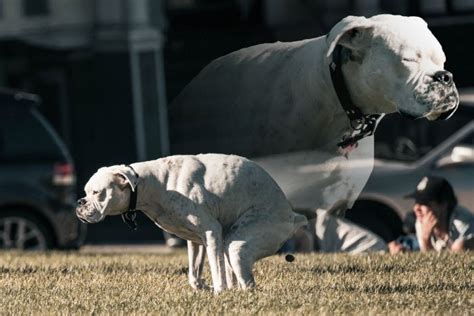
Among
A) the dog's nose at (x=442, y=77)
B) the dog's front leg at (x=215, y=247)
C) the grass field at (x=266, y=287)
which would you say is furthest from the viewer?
the dog's front leg at (x=215, y=247)

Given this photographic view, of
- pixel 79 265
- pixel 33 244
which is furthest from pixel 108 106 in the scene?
pixel 79 265

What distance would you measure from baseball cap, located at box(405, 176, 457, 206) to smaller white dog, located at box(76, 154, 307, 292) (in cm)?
502

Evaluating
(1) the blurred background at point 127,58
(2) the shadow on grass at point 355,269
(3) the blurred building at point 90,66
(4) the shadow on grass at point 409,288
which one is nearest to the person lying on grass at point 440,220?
(2) the shadow on grass at point 355,269

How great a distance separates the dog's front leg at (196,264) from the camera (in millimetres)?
8656

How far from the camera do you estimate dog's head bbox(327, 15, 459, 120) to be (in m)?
7.40

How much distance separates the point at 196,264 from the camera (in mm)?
8711

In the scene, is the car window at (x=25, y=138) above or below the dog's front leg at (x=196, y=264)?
below

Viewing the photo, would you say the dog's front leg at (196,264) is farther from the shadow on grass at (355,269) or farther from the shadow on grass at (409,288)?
the shadow on grass at (355,269)

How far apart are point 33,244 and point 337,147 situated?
7772mm

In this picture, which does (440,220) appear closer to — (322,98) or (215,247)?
(322,98)

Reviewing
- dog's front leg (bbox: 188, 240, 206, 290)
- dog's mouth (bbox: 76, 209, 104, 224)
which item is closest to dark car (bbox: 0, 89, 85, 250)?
dog's front leg (bbox: 188, 240, 206, 290)

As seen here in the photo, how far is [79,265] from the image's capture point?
11.0 m

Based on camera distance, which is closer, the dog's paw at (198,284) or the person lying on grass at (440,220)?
the dog's paw at (198,284)

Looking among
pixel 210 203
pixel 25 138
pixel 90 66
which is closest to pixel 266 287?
pixel 210 203
